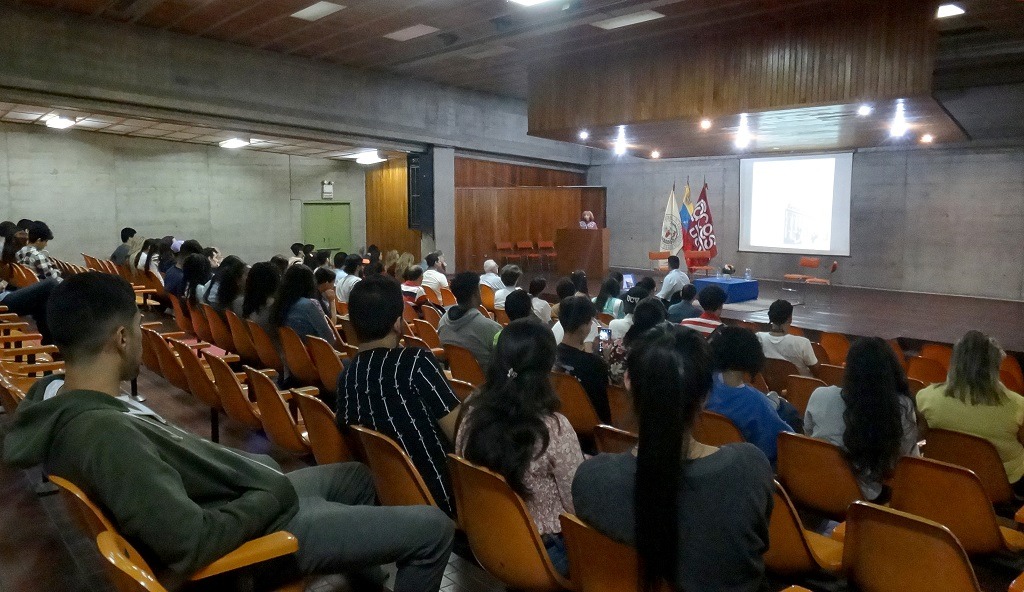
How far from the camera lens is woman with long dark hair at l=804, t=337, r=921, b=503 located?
270cm

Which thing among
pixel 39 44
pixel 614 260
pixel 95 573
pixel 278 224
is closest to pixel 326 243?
pixel 278 224

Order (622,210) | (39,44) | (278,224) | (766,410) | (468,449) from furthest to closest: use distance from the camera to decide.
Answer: (622,210) < (278,224) < (39,44) < (766,410) < (468,449)

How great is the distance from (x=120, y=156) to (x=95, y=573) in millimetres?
13189

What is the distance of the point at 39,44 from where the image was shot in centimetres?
827

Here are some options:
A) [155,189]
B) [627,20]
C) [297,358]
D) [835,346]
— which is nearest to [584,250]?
[627,20]

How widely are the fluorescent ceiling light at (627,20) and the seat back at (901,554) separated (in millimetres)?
7209

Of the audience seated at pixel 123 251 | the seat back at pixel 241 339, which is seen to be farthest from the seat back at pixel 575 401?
the audience seated at pixel 123 251

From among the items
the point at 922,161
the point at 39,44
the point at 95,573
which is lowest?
the point at 95,573

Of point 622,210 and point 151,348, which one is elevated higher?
point 622,210

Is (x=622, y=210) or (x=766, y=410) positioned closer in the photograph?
(x=766, y=410)

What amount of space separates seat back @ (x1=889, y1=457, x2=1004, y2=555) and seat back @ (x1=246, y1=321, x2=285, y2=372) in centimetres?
386

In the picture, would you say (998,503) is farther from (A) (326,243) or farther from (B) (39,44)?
(A) (326,243)

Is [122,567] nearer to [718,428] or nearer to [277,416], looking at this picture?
[277,416]

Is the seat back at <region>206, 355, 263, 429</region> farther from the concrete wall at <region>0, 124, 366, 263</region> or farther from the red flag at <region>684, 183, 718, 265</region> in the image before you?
the red flag at <region>684, 183, 718, 265</region>
